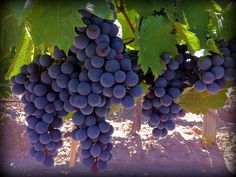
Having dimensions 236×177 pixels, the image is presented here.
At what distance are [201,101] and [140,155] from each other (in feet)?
11.9

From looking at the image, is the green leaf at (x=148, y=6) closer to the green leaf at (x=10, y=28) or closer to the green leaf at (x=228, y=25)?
the green leaf at (x=228, y=25)

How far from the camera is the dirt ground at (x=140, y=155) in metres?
4.36

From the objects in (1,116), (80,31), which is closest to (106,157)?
(80,31)

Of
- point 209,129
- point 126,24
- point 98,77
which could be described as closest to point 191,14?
point 126,24

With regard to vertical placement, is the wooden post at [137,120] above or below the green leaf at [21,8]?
above

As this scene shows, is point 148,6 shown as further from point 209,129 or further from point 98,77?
point 209,129

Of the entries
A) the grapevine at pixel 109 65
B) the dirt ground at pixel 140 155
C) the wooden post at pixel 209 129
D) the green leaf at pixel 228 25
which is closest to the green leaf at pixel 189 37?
the grapevine at pixel 109 65

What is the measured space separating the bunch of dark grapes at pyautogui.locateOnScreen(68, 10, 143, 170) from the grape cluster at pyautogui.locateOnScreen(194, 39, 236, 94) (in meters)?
0.19

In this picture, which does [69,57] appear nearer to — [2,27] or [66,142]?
[2,27]

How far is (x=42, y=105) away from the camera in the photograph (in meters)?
0.93

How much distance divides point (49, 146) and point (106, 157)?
0.51 ft

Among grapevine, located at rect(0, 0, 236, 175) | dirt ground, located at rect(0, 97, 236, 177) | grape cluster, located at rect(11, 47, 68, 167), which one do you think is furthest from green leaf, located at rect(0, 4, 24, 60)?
dirt ground, located at rect(0, 97, 236, 177)

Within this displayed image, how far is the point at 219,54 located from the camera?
3.03 ft

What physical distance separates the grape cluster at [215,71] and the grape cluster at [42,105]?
1.11 feet
